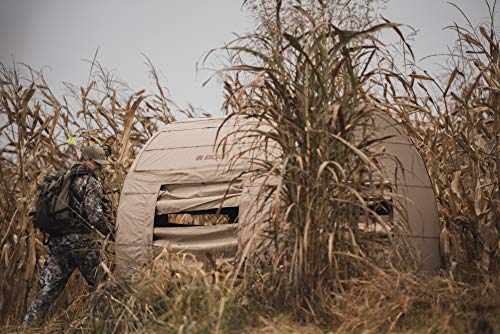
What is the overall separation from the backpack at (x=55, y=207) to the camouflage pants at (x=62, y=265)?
0.35ft

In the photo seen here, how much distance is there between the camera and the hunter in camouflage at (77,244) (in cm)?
654

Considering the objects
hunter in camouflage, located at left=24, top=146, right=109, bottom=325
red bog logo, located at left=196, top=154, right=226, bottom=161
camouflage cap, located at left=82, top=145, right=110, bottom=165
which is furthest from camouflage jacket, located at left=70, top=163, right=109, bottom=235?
red bog logo, located at left=196, top=154, right=226, bottom=161

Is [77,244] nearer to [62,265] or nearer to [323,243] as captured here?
[62,265]

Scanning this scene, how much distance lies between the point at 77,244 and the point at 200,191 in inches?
48.0

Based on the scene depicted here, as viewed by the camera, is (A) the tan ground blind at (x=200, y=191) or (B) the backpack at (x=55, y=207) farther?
(B) the backpack at (x=55, y=207)

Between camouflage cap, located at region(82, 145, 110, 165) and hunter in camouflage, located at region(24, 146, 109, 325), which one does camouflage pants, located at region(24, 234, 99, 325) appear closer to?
hunter in camouflage, located at region(24, 146, 109, 325)

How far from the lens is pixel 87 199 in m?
6.55

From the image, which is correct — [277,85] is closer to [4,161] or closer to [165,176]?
[165,176]

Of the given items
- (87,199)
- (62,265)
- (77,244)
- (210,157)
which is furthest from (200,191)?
(62,265)

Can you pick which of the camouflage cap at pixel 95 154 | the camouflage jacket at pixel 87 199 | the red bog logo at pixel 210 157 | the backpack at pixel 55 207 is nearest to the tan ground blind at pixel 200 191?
the red bog logo at pixel 210 157

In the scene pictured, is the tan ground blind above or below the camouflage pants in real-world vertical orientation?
above

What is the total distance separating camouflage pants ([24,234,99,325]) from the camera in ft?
21.5

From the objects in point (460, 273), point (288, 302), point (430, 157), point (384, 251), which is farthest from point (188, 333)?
point (430, 157)

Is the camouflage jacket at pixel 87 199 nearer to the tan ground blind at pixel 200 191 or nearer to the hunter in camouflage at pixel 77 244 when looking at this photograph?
the hunter in camouflage at pixel 77 244
